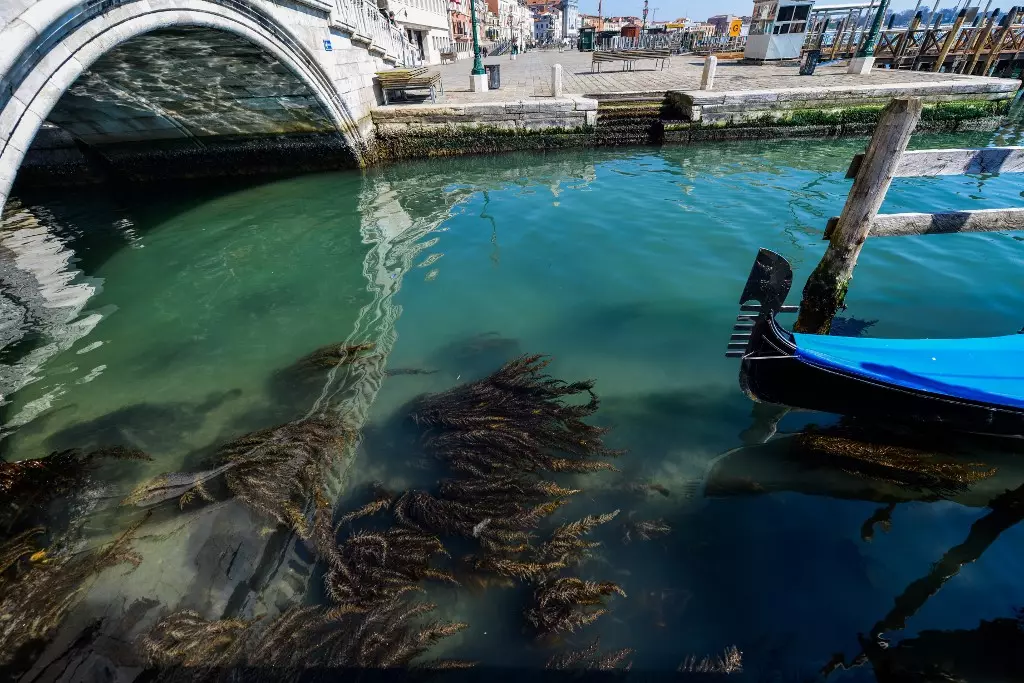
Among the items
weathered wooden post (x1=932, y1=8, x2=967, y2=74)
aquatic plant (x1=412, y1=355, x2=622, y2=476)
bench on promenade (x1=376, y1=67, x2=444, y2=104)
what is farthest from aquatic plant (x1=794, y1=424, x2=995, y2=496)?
weathered wooden post (x1=932, y1=8, x2=967, y2=74)

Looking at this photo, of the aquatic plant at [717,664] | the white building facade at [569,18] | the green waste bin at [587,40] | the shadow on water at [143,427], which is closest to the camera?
the aquatic plant at [717,664]

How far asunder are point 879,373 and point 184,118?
1577 centimetres

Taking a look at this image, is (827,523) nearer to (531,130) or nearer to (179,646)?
(179,646)

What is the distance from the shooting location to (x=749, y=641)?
9.10 ft

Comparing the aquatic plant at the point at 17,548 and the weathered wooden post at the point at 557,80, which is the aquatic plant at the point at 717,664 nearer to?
the aquatic plant at the point at 17,548

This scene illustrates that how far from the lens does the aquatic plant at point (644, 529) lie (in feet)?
11.0

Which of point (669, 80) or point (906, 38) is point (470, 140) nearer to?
point (669, 80)

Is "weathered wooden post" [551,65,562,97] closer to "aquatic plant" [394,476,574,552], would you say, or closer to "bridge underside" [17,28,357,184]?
"bridge underside" [17,28,357,184]

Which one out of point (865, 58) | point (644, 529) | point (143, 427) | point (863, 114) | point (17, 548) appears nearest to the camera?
point (17, 548)

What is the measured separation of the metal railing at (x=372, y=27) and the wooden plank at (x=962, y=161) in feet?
43.2

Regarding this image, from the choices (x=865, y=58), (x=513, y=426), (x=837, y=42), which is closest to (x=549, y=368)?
(x=513, y=426)

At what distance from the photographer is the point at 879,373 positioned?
3543 millimetres

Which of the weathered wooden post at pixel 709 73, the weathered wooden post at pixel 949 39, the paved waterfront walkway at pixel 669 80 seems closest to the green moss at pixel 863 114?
the paved waterfront walkway at pixel 669 80

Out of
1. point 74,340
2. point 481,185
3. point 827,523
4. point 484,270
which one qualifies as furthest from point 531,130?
point 827,523
